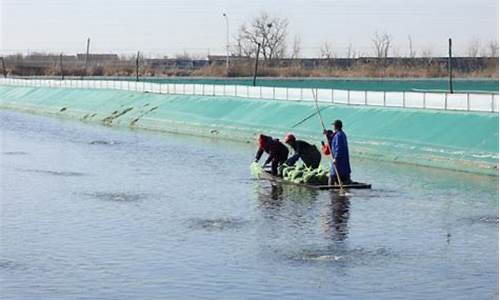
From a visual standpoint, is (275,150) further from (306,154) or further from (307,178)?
(307,178)

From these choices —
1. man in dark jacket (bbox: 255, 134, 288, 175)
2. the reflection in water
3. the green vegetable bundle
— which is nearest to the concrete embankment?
the green vegetable bundle

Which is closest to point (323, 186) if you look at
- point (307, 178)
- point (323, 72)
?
point (307, 178)

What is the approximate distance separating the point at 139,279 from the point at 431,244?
5734mm

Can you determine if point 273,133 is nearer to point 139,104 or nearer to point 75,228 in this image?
point 139,104

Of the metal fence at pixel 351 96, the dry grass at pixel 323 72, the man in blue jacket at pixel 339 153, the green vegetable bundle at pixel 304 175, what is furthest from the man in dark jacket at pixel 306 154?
the dry grass at pixel 323 72

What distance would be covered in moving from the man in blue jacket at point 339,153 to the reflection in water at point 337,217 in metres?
0.56

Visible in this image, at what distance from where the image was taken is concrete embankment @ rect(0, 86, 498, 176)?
109 ft

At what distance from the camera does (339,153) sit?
24.8 metres

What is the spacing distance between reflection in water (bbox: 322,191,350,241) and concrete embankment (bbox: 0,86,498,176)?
24.1ft

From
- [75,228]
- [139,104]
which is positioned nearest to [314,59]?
[139,104]

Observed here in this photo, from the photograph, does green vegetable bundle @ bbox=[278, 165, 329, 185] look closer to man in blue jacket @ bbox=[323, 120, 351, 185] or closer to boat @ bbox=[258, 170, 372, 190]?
boat @ bbox=[258, 170, 372, 190]

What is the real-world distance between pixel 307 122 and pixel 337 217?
73.0 ft

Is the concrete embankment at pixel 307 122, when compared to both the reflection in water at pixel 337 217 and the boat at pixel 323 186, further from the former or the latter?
the reflection in water at pixel 337 217

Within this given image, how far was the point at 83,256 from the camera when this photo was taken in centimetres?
1747
